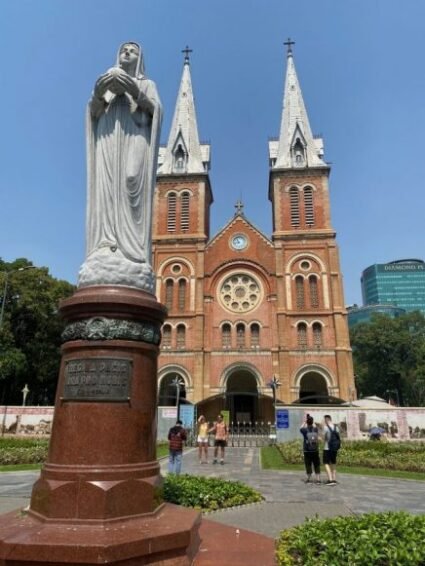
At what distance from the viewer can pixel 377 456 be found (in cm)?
1573

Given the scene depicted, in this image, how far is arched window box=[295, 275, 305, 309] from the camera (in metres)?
34.9

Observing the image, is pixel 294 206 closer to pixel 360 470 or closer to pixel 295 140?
pixel 295 140

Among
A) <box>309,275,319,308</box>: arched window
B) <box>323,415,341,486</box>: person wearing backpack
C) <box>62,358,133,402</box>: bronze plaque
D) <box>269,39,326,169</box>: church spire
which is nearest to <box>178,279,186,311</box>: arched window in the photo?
<box>309,275,319,308</box>: arched window

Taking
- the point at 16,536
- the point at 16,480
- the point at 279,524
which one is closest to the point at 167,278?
the point at 16,480

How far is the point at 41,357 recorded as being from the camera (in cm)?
3319

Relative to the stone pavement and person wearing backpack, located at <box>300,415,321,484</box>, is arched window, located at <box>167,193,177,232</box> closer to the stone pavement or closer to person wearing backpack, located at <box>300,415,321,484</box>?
the stone pavement

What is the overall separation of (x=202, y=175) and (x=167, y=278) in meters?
10.3

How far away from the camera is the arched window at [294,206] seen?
37.6m

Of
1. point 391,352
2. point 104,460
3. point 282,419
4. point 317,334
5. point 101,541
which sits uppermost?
point 391,352

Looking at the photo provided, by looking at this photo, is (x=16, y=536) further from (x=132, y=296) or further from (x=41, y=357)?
(x=41, y=357)

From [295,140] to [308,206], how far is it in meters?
7.02

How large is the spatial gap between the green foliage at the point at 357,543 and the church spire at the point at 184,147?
38015mm

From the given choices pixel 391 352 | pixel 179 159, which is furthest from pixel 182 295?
pixel 391 352

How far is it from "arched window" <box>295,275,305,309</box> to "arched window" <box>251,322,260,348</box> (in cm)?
372
